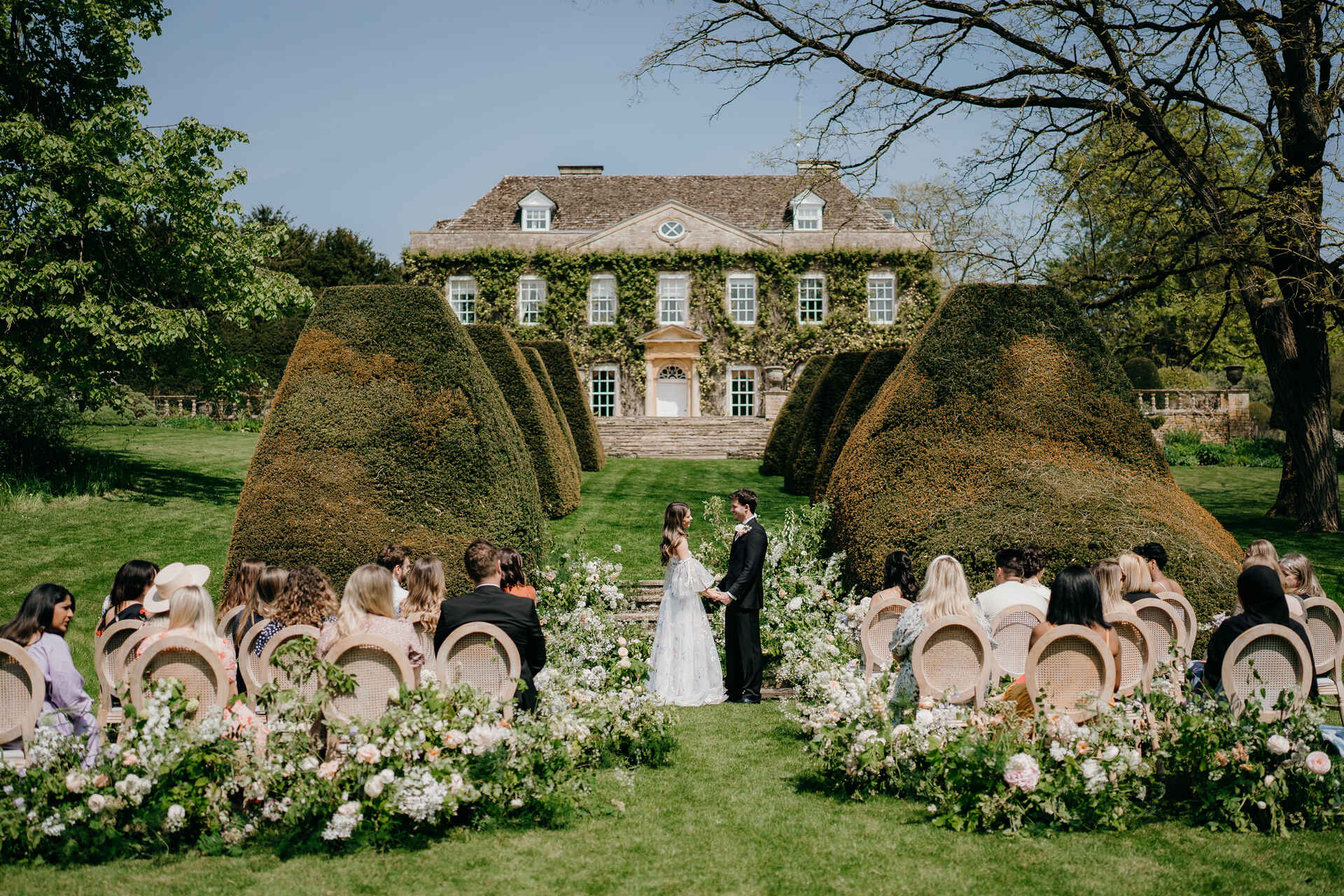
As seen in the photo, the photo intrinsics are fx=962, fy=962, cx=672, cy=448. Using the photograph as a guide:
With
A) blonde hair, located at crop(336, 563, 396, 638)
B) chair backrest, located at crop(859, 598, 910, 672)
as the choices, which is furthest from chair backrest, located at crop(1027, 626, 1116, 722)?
blonde hair, located at crop(336, 563, 396, 638)

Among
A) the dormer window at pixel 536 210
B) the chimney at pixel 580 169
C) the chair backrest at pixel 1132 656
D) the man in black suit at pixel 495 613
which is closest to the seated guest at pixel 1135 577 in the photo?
the chair backrest at pixel 1132 656

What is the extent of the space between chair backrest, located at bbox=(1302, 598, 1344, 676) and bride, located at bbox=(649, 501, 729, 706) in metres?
4.11

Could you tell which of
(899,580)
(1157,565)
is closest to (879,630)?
(899,580)

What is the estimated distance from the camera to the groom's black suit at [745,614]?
25.3 ft

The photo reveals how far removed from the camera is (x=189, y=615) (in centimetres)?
511

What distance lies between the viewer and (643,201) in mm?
40000

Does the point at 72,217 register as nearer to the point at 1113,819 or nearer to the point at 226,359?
the point at 226,359

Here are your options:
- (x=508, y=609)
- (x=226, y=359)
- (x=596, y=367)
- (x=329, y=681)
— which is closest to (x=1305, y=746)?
(x=508, y=609)

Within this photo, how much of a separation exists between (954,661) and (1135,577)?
216cm

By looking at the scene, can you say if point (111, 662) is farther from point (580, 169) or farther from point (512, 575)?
point (580, 169)

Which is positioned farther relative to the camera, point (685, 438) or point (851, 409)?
point (685, 438)

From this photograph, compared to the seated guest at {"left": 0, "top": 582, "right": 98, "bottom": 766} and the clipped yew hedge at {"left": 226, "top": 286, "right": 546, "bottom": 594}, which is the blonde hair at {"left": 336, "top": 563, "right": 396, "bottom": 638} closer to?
the seated guest at {"left": 0, "top": 582, "right": 98, "bottom": 766}

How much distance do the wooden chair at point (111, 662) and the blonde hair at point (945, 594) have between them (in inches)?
177

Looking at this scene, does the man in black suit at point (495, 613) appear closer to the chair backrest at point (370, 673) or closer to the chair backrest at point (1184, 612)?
the chair backrest at point (370, 673)
